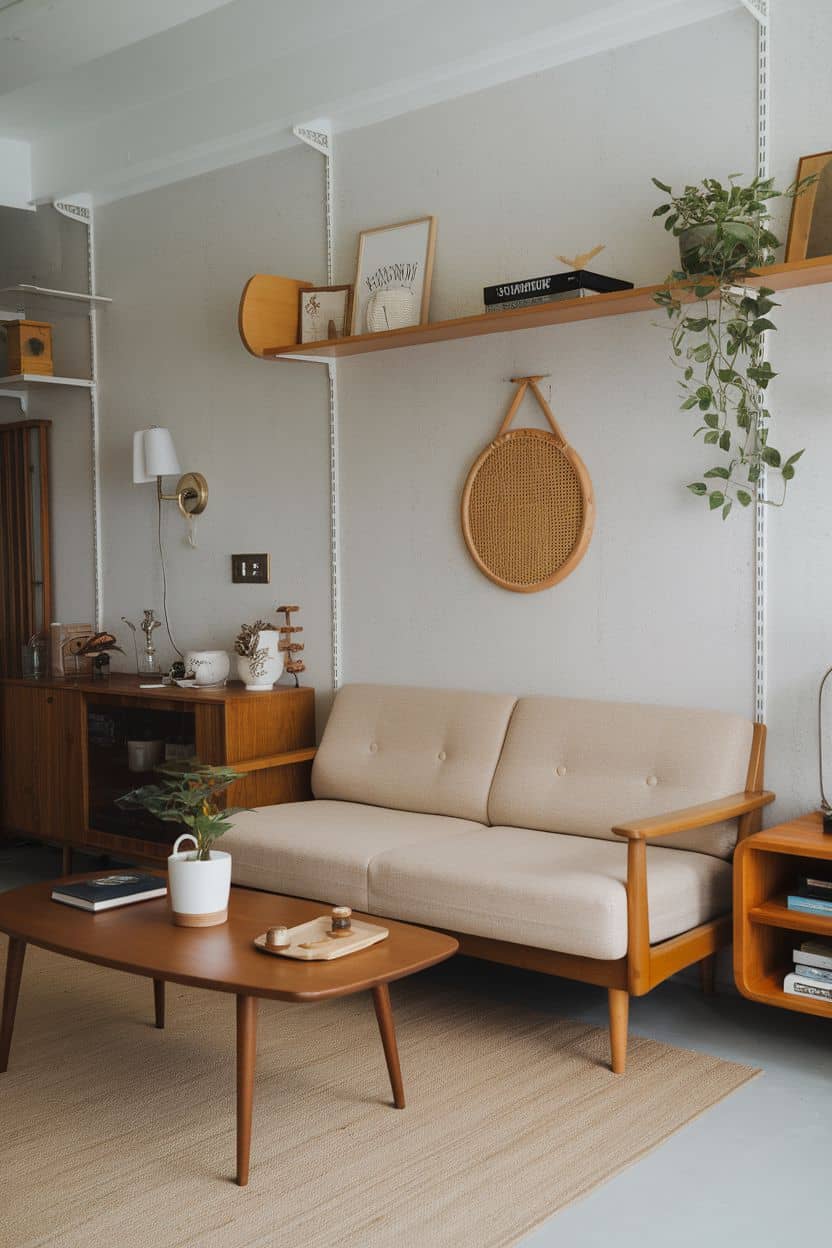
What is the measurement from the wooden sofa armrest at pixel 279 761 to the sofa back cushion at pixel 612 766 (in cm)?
82

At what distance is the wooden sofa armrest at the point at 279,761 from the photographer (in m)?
4.29

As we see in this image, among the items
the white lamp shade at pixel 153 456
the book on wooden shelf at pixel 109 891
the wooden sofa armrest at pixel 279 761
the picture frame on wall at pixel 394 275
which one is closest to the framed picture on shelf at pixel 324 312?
the picture frame on wall at pixel 394 275

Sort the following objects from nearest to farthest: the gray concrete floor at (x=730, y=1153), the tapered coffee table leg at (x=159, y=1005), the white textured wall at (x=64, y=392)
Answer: the gray concrete floor at (x=730, y=1153) < the tapered coffee table leg at (x=159, y=1005) < the white textured wall at (x=64, y=392)

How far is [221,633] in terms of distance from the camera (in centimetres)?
520

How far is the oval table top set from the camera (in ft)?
8.44

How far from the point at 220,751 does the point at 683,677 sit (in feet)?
5.40

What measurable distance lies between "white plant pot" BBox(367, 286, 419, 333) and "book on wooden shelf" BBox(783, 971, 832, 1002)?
235cm

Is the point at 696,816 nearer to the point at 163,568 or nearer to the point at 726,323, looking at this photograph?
the point at 726,323

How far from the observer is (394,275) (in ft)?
14.4

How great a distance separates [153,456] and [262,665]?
106cm

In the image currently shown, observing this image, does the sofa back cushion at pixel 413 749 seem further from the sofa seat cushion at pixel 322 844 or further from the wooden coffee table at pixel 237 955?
the wooden coffee table at pixel 237 955

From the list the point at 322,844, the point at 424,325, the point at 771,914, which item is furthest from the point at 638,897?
the point at 424,325

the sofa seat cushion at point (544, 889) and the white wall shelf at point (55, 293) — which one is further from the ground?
the white wall shelf at point (55, 293)

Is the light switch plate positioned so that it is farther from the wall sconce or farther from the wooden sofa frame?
the wooden sofa frame
